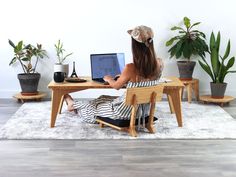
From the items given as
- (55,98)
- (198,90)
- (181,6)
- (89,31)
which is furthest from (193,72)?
(55,98)

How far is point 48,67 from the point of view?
568 centimetres

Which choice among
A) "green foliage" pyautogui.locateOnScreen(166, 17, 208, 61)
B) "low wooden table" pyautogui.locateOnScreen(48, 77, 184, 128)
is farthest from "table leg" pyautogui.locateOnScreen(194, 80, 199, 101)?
"low wooden table" pyautogui.locateOnScreen(48, 77, 184, 128)

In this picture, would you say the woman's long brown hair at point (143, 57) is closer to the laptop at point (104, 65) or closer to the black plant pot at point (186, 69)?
the laptop at point (104, 65)

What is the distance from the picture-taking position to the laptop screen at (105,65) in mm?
4254

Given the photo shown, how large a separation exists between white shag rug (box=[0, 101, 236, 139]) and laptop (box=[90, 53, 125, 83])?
564mm

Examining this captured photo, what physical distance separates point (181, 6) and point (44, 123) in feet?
8.79

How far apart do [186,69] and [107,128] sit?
5.82 feet

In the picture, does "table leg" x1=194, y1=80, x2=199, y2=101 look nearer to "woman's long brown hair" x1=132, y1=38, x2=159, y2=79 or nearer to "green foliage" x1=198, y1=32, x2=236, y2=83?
"green foliage" x1=198, y1=32, x2=236, y2=83

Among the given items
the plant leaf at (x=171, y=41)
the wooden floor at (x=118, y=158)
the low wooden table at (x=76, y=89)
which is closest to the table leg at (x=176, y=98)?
the low wooden table at (x=76, y=89)

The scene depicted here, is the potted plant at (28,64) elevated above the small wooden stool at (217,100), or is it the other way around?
the potted plant at (28,64)

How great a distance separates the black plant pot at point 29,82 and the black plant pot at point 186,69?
6.53ft

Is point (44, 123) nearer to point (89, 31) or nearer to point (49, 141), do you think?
point (49, 141)

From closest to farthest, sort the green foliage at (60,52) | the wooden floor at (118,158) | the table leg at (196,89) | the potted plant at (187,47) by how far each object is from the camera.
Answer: the wooden floor at (118,158)
the potted plant at (187,47)
the table leg at (196,89)
the green foliage at (60,52)

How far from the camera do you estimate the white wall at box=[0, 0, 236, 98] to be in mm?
5512
